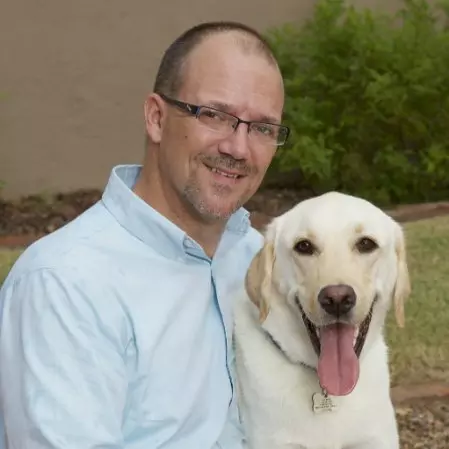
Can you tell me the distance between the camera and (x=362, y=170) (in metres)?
5.20

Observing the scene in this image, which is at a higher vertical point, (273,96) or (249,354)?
(273,96)

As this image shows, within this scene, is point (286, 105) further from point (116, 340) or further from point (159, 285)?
point (116, 340)

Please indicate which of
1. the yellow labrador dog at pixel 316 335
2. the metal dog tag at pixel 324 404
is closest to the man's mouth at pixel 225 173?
the yellow labrador dog at pixel 316 335

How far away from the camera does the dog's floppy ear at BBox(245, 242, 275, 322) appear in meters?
1.89

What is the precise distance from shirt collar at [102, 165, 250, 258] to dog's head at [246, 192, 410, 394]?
0.97 feet

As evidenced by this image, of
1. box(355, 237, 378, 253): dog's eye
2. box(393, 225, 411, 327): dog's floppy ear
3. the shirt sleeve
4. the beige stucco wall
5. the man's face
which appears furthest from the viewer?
the beige stucco wall

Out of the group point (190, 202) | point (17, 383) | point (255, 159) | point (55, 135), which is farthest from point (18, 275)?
point (55, 135)

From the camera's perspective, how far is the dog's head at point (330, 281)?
1763 mm

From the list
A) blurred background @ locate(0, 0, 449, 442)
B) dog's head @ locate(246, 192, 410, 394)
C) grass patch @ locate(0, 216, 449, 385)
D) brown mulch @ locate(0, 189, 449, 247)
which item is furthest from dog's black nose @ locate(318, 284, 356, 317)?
blurred background @ locate(0, 0, 449, 442)

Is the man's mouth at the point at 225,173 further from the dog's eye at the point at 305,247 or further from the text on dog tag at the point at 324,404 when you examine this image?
the text on dog tag at the point at 324,404

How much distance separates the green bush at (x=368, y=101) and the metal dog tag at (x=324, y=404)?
318 centimetres

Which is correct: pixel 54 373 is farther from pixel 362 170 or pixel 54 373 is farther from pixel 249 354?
pixel 362 170

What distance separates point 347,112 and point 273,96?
3.43 meters

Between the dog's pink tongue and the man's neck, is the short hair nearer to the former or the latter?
the man's neck
